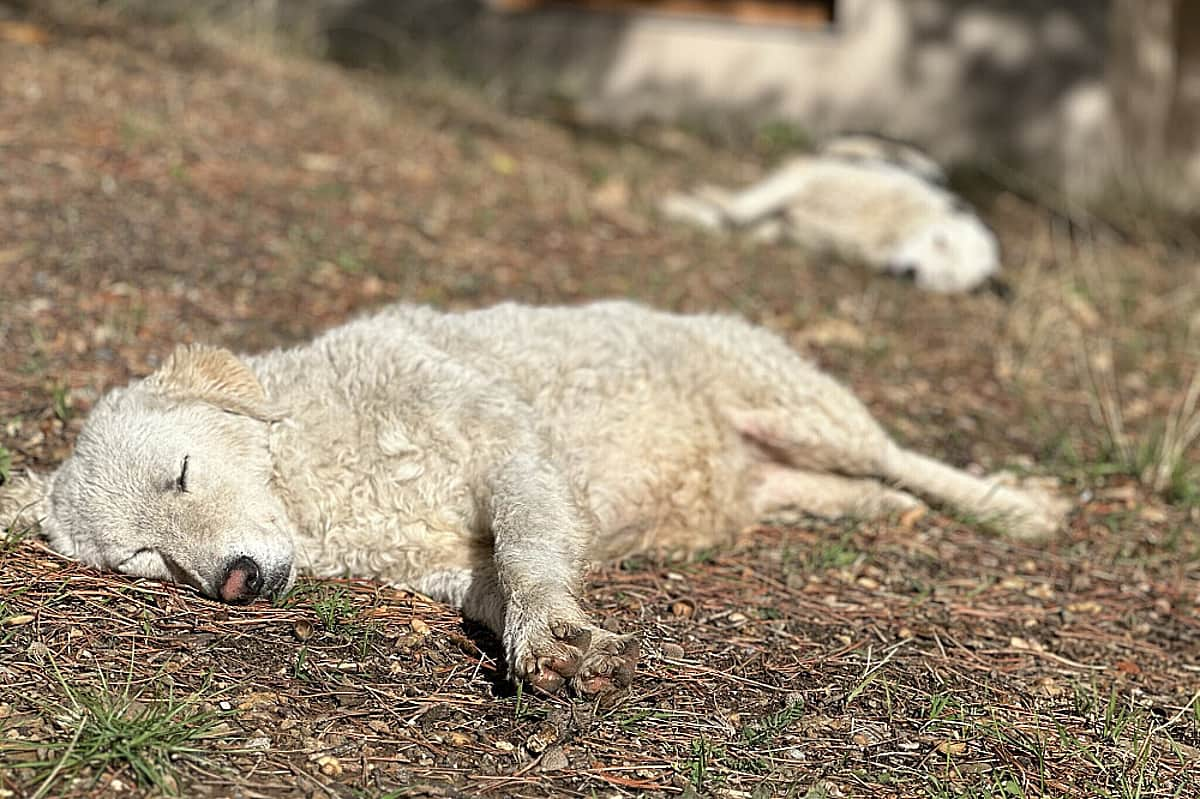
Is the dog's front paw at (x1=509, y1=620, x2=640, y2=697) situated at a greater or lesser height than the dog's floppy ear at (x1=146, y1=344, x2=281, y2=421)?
lesser

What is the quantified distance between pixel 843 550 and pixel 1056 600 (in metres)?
0.82

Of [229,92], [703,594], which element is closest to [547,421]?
[703,594]

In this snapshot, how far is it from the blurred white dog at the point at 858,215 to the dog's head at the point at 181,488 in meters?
5.28

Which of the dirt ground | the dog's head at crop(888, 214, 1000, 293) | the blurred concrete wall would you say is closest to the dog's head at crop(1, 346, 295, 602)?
the dirt ground

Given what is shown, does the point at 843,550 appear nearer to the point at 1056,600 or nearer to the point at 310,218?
the point at 1056,600

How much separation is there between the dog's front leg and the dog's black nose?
0.73 m

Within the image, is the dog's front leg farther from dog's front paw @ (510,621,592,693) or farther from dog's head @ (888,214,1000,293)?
dog's head @ (888,214,1000,293)

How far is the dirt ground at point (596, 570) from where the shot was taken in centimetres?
325

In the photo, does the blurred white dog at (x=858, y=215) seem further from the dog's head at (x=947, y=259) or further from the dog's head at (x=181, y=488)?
the dog's head at (x=181, y=488)

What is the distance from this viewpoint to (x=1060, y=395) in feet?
22.8

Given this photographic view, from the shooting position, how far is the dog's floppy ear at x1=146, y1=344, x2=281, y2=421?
407cm

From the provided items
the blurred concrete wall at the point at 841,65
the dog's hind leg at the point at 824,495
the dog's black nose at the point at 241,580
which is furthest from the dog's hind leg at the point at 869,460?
the blurred concrete wall at the point at 841,65

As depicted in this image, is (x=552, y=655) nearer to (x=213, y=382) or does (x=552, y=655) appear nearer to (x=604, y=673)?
(x=604, y=673)

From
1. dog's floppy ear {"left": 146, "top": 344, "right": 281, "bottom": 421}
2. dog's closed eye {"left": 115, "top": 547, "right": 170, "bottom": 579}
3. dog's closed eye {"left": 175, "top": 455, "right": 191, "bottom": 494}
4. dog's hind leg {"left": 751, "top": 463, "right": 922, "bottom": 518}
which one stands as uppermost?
dog's floppy ear {"left": 146, "top": 344, "right": 281, "bottom": 421}
